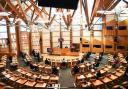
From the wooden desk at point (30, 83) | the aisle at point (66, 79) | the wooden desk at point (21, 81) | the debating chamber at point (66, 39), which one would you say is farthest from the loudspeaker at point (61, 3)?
the debating chamber at point (66, 39)

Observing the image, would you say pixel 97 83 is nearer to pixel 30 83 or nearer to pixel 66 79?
pixel 66 79

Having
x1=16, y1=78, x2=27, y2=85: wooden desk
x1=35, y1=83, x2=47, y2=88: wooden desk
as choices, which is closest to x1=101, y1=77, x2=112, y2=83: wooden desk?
x1=35, y1=83, x2=47, y2=88: wooden desk

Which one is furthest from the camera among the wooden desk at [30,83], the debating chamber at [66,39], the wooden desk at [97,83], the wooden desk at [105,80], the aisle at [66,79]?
the debating chamber at [66,39]

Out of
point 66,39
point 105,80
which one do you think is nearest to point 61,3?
point 105,80

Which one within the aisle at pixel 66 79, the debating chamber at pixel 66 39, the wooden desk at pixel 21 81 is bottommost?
the aisle at pixel 66 79

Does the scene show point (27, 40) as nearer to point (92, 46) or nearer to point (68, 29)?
point (68, 29)

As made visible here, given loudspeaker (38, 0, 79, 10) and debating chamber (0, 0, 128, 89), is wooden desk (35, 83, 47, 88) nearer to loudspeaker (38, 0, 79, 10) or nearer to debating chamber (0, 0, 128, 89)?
debating chamber (0, 0, 128, 89)

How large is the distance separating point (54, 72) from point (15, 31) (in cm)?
1222

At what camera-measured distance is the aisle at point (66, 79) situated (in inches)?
774

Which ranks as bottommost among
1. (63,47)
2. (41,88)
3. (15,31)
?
(41,88)

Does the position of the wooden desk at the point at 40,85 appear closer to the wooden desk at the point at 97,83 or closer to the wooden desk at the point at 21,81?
the wooden desk at the point at 21,81

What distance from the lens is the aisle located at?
1966 cm

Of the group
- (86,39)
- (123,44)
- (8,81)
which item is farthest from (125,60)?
(8,81)

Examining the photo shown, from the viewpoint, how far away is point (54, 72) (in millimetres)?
22672
